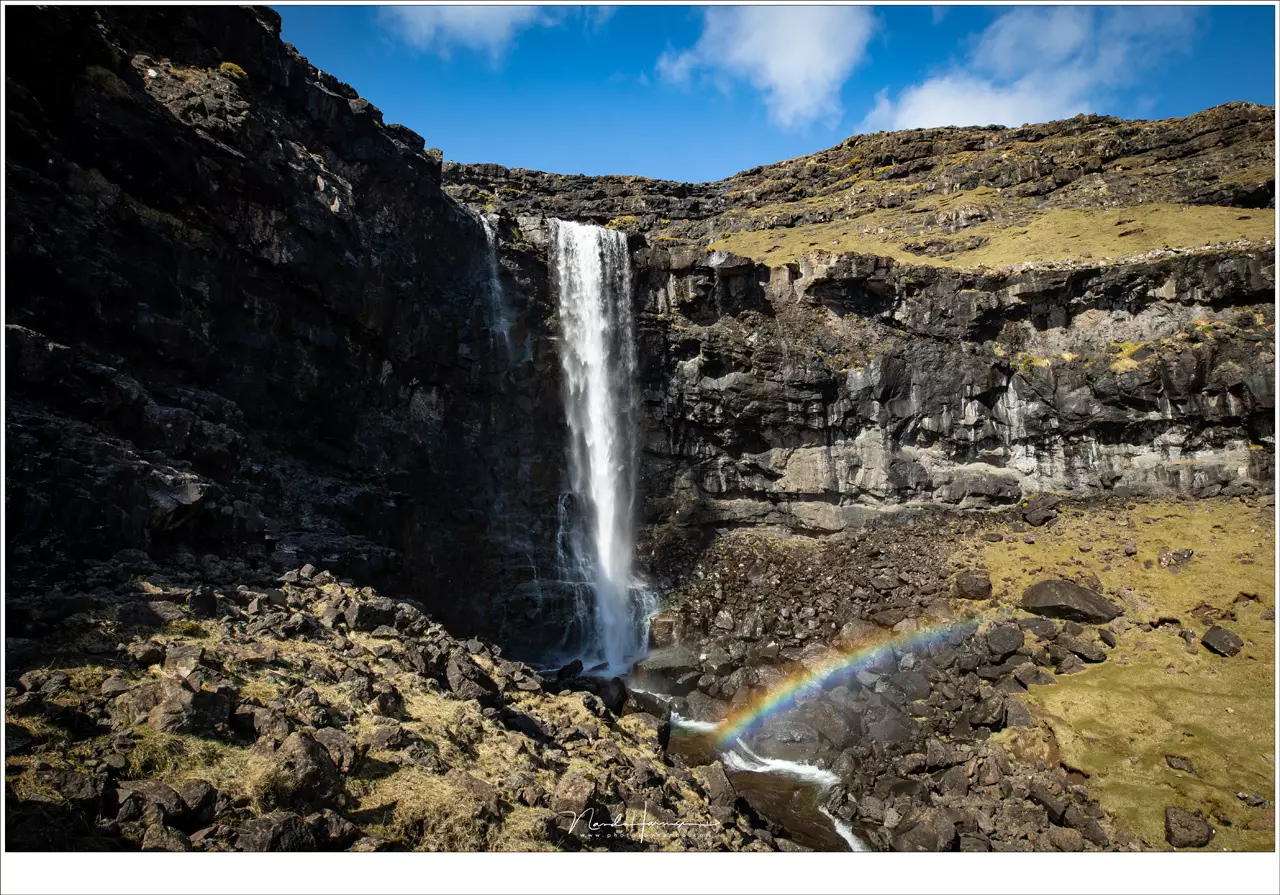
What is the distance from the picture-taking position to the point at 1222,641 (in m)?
21.5

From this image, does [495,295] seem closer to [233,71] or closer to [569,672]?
[233,71]

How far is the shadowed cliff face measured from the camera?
56.1 ft

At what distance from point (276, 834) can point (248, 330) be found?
22.1 meters

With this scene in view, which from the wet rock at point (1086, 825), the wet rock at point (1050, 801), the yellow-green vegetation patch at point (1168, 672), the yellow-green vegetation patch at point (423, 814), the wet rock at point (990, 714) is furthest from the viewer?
the wet rock at point (990, 714)

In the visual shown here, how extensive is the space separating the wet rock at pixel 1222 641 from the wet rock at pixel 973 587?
7089 millimetres

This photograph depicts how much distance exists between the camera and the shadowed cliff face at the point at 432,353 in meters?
17.1

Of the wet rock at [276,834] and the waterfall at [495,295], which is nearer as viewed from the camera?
the wet rock at [276,834]

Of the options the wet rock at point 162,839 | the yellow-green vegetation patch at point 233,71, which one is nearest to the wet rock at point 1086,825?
the wet rock at point 162,839

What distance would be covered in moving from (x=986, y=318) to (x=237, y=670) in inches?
1520

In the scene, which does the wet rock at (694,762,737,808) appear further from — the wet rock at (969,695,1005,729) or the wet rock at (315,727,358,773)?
the wet rock at (969,695,1005,729)

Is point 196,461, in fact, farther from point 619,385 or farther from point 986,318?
point 986,318

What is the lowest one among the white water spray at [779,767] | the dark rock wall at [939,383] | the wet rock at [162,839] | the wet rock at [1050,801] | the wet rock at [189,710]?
the white water spray at [779,767]

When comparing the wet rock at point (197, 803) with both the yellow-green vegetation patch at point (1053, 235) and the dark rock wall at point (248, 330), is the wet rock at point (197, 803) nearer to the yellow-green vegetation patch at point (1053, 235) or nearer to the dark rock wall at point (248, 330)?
the dark rock wall at point (248, 330)

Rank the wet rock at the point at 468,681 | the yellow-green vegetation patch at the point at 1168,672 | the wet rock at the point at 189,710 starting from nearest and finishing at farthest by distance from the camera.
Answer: the wet rock at the point at 189,710 < the wet rock at the point at 468,681 < the yellow-green vegetation patch at the point at 1168,672
